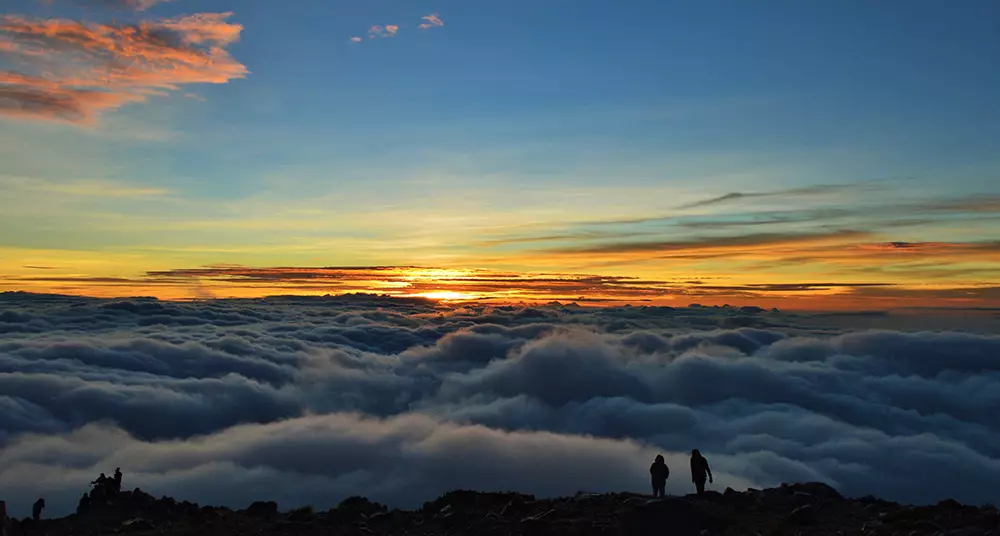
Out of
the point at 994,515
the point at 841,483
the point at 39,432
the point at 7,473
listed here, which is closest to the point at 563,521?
the point at 994,515

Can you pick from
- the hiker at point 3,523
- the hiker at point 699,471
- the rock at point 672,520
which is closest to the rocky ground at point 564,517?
the rock at point 672,520

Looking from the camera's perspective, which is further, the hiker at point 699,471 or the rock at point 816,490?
the hiker at point 699,471

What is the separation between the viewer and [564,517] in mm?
20953

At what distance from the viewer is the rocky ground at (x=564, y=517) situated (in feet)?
62.7

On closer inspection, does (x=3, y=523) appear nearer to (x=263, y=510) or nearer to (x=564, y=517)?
(x=263, y=510)

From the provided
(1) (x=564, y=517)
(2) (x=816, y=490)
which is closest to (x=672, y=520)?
(1) (x=564, y=517)

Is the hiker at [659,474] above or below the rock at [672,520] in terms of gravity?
below

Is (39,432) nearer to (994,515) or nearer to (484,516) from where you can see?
(484,516)

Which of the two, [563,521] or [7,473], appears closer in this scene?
[563,521]

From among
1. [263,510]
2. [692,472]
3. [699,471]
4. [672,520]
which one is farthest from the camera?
[263,510]

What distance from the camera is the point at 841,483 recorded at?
15625 centimetres

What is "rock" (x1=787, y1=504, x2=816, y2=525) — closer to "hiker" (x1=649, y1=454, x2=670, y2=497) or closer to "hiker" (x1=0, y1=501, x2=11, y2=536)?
"hiker" (x1=649, y1=454, x2=670, y2=497)

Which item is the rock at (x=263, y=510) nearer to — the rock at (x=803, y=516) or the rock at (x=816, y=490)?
the rock at (x=803, y=516)

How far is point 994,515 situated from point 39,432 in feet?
701
